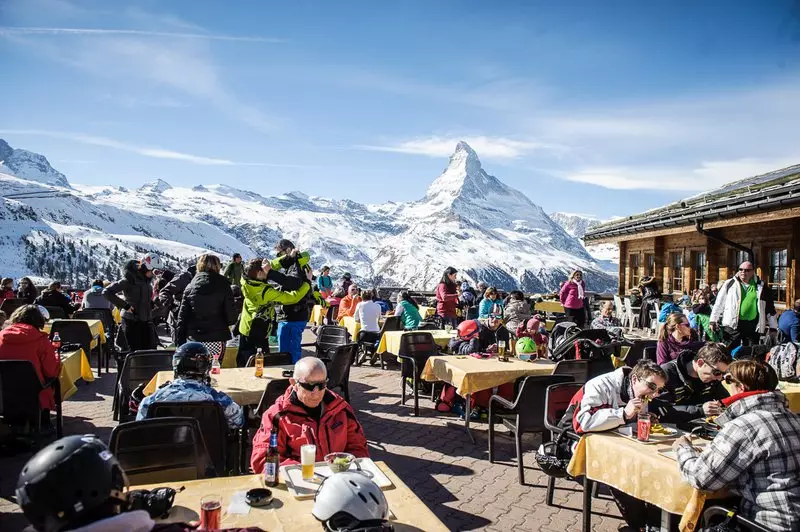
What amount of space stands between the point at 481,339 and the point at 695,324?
5647mm

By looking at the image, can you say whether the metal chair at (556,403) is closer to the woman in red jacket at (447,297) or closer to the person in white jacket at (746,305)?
the person in white jacket at (746,305)

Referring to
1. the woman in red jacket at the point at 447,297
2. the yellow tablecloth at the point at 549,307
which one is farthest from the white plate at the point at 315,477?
the yellow tablecloth at the point at 549,307

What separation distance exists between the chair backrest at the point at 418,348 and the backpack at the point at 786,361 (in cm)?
409

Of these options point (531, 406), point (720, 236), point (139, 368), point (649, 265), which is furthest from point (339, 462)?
point (649, 265)

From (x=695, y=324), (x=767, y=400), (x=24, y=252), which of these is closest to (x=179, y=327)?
(x=767, y=400)

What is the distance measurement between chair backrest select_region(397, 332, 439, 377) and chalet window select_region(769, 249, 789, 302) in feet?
25.8

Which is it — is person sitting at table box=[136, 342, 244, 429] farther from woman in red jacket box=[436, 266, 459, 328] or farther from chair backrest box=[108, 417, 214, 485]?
woman in red jacket box=[436, 266, 459, 328]

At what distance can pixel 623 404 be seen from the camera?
4.05 meters

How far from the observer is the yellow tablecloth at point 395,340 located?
30.1 ft

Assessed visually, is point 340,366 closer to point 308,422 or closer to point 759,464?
point 308,422

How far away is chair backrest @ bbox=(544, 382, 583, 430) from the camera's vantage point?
4574 millimetres

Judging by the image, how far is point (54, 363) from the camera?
552cm

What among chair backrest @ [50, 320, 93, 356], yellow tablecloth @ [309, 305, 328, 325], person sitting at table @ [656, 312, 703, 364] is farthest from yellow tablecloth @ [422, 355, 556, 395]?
yellow tablecloth @ [309, 305, 328, 325]

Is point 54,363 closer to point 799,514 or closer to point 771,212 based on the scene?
point 799,514
